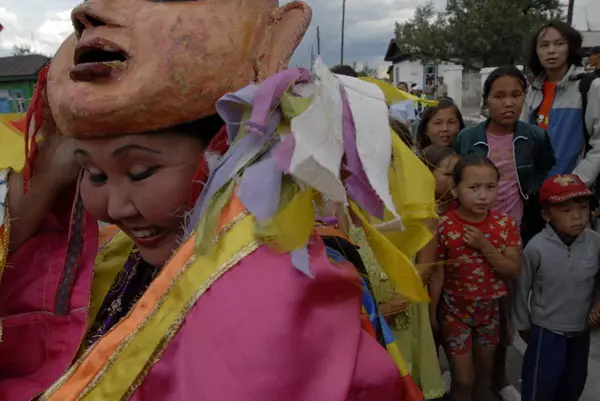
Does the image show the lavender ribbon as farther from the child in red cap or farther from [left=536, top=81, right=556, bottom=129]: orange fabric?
[left=536, top=81, right=556, bottom=129]: orange fabric

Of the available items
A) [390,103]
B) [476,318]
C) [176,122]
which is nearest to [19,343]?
[176,122]

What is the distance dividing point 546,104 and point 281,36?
2401mm

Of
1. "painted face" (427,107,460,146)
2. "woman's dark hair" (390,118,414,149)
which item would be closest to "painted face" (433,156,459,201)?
"painted face" (427,107,460,146)

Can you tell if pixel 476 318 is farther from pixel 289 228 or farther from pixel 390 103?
pixel 289 228

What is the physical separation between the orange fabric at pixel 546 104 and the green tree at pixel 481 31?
23956 mm

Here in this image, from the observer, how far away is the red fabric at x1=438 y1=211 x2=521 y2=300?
7.47 feet

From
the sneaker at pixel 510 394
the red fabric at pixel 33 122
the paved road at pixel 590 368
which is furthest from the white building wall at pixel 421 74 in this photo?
the red fabric at pixel 33 122

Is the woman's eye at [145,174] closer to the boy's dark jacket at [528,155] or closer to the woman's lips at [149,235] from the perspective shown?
the woman's lips at [149,235]

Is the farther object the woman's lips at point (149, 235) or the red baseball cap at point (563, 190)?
the red baseball cap at point (563, 190)

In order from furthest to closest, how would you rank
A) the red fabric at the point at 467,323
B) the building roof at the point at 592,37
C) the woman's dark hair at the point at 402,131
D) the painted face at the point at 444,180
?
1. the building roof at the point at 592,37
2. the painted face at the point at 444,180
3. the red fabric at the point at 467,323
4. the woman's dark hair at the point at 402,131

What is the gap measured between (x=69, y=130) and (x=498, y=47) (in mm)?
28358

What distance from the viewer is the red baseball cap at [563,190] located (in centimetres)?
223

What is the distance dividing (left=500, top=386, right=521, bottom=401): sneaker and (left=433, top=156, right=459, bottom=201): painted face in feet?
3.14

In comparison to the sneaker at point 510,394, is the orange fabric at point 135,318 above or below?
above
